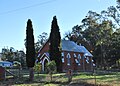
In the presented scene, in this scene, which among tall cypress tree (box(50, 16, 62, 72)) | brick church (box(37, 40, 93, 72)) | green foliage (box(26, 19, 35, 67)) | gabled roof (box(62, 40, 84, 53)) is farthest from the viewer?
gabled roof (box(62, 40, 84, 53))

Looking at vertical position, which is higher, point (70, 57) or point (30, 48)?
point (70, 57)

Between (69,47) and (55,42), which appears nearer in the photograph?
(55,42)

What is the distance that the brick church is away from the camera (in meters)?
65.3

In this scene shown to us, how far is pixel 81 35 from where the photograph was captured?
328 feet

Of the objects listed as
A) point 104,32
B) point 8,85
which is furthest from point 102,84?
point 104,32

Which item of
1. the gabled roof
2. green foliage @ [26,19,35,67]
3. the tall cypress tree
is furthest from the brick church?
green foliage @ [26,19,35,67]

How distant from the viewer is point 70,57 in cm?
6825

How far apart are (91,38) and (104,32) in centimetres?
1004

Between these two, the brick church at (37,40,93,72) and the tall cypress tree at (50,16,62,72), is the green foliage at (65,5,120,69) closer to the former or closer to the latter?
the brick church at (37,40,93,72)

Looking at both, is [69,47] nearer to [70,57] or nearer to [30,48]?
[70,57]

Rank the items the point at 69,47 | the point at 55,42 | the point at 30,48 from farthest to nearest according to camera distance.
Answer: the point at 69,47, the point at 55,42, the point at 30,48

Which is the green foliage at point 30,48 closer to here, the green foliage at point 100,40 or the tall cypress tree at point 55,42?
the tall cypress tree at point 55,42

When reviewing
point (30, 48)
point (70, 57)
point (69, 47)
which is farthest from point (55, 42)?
point (69, 47)

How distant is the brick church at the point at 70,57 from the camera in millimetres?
65325
